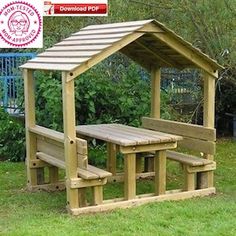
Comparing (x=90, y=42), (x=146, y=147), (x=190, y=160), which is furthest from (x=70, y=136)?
(x=190, y=160)

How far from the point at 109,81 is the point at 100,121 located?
80cm

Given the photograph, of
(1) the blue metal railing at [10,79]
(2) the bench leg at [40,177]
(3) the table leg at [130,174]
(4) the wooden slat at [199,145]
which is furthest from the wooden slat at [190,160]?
(1) the blue metal railing at [10,79]

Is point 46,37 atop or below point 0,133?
atop

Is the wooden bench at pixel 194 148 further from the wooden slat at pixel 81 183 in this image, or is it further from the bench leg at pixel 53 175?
the bench leg at pixel 53 175

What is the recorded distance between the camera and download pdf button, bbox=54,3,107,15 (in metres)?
9.20

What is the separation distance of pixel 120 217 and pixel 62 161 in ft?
3.35

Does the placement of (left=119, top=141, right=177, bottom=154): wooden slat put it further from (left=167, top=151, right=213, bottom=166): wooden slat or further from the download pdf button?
the download pdf button

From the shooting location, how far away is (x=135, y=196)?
696 cm

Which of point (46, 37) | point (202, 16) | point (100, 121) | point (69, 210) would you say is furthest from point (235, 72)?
point (69, 210)

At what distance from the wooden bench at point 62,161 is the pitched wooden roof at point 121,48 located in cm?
79

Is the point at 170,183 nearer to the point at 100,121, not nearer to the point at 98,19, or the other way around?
the point at 100,121

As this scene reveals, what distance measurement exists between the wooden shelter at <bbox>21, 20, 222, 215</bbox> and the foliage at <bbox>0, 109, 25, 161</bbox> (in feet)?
6.58

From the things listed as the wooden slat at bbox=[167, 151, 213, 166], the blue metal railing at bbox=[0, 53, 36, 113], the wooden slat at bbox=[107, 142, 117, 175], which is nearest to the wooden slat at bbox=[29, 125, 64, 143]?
the wooden slat at bbox=[107, 142, 117, 175]

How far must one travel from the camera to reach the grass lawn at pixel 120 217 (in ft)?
19.5
